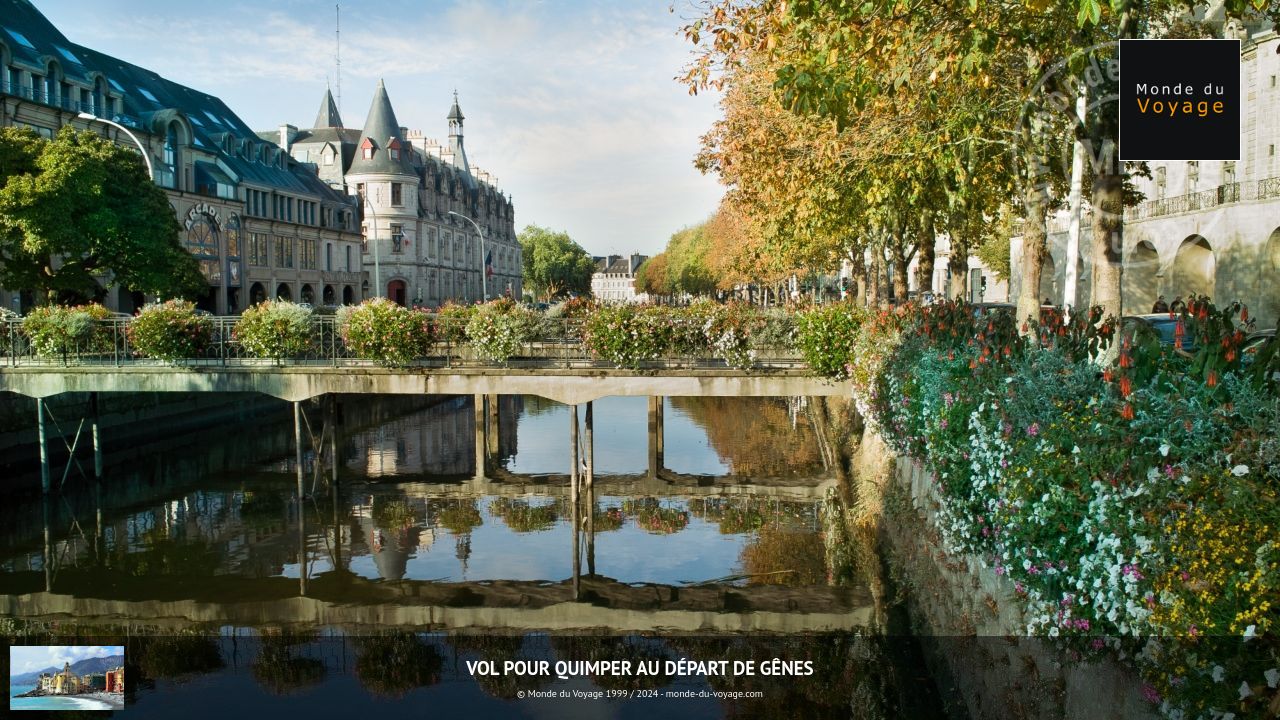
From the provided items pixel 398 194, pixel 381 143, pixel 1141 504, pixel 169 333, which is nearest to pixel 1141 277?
pixel 169 333

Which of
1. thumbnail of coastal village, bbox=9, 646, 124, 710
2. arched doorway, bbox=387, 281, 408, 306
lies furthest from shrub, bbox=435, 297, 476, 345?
arched doorway, bbox=387, 281, 408, 306

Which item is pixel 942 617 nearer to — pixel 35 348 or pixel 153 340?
pixel 153 340

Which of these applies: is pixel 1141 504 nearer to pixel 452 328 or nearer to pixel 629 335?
pixel 629 335

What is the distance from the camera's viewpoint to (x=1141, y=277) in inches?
1731

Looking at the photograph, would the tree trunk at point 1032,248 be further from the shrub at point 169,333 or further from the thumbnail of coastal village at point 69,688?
the shrub at point 169,333

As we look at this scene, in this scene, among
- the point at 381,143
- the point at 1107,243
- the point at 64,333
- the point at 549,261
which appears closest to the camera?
the point at 1107,243

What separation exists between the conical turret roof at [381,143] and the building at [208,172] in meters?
5.01

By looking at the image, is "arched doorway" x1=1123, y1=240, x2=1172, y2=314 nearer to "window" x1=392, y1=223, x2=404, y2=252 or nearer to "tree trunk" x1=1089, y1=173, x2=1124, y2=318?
"tree trunk" x1=1089, y1=173, x2=1124, y2=318

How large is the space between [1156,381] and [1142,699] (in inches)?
90.9

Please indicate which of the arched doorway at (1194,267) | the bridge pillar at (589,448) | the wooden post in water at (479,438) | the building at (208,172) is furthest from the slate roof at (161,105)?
the arched doorway at (1194,267)

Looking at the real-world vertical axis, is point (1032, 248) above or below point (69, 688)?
above

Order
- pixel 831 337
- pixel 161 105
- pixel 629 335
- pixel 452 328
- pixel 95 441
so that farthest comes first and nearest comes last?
pixel 161 105
pixel 95 441
pixel 452 328
pixel 629 335
pixel 831 337

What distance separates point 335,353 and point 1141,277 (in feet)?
123

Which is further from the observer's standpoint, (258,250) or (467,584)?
(258,250)
